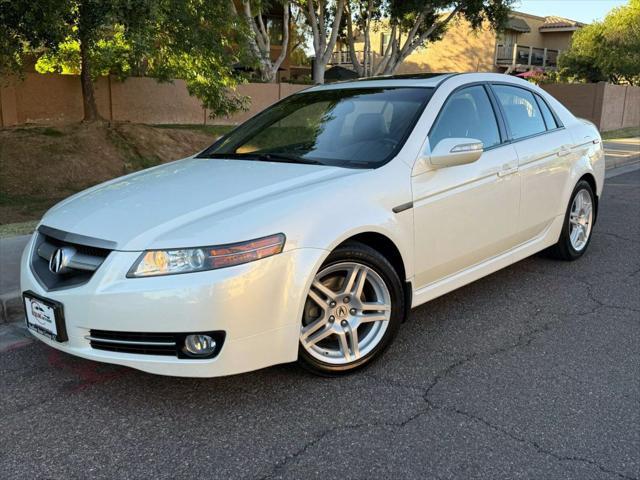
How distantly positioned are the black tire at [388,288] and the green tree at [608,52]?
1145 inches

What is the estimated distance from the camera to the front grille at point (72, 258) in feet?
9.36

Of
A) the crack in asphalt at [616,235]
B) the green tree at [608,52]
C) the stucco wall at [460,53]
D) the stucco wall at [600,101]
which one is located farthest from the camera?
the stucco wall at [460,53]

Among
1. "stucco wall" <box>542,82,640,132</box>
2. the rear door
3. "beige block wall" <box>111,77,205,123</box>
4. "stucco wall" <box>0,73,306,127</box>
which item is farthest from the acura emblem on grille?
"stucco wall" <box>542,82,640,132</box>

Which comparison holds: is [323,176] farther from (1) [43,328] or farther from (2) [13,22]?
(2) [13,22]

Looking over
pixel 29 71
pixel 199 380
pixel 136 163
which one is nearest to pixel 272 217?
pixel 199 380

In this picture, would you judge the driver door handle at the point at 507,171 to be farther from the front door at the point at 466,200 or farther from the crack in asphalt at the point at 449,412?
the crack in asphalt at the point at 449,412

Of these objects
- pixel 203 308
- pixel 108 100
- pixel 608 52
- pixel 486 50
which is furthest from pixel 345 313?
pixel 486 50

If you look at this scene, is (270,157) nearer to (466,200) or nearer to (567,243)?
(466,200)

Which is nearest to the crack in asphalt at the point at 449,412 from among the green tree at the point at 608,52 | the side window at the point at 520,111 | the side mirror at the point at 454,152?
the side mirror at the point at 454,152

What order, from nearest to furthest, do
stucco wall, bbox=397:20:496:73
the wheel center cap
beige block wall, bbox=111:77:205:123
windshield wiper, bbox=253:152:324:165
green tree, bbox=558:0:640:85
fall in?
the wheel center cap → windshield wiper, bbox=253:152:324:165 → beige block wall, bbox=111:77:205:123 → green tree, bbox=558:0:640:85 → stucco wall, bbox=397:20:496:73

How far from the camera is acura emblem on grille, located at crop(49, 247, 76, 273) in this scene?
9.69ft

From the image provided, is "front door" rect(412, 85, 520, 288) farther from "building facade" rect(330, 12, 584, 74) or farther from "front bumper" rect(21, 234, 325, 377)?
"building facade" rect(330, 12, 584, 74)

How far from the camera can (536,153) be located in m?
4.57

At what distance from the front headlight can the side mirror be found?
4.60ft
